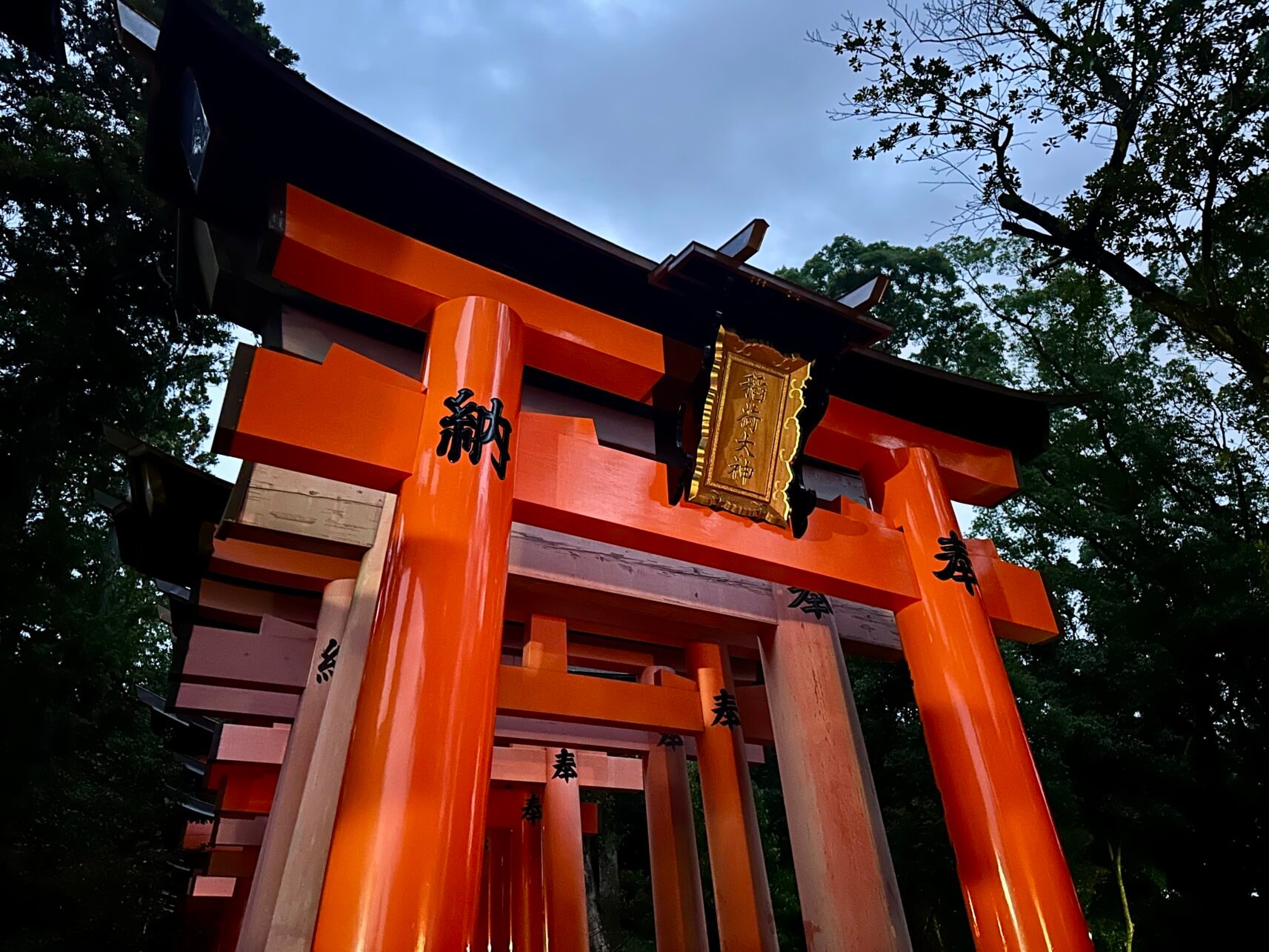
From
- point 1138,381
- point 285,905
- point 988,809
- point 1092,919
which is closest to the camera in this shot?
point 285,905

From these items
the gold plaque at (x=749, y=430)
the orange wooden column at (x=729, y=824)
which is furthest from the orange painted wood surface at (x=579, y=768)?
the gold plaque at (x=749, y=430)

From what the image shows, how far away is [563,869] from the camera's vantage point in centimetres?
863

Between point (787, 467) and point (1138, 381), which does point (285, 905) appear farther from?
point (1138, 381)

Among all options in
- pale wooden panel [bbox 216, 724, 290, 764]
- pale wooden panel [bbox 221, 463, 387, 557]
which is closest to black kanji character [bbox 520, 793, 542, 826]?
pale wooden panel [bbox 216, 724, 290, 764]

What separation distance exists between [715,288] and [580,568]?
2.11 meters

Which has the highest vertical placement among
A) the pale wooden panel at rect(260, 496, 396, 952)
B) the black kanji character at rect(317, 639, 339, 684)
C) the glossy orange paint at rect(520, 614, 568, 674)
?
the glossy orange paint at rect(520, 614, 568, 674)

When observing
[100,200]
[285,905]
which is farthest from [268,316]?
[100,200]

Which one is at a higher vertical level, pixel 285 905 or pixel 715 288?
pixel 715 288

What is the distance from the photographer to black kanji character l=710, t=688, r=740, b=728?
6996 mm

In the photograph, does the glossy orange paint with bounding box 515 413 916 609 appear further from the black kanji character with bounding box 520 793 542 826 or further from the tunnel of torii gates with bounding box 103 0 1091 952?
the black kanji character with bounding box 520 793 542 826

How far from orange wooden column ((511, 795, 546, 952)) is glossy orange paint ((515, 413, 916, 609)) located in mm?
8074

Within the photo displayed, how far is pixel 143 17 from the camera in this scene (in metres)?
3.35

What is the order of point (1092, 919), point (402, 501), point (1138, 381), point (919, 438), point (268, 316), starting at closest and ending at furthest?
point (402, 501)
point (268, 316)
point (919, 438)
point (1092, 919)
point (1138, 381)

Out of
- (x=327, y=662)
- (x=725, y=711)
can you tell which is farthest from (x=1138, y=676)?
(x=327, y=662)
